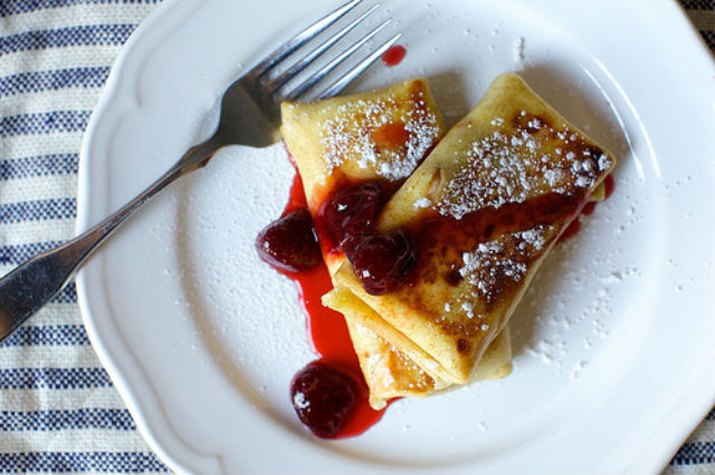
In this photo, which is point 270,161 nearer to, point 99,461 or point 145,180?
point 145,180

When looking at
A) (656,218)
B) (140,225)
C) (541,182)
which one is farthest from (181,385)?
(656,218)

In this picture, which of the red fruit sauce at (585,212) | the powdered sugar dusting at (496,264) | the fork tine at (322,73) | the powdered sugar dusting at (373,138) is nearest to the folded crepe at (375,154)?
the powdered sugar dusting at (373,138)

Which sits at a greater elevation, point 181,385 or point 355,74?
point 355,74

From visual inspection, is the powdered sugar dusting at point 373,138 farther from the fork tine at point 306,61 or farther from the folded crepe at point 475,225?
the fork tine at point 306,61

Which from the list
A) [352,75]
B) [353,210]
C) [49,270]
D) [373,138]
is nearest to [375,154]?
[373,138]

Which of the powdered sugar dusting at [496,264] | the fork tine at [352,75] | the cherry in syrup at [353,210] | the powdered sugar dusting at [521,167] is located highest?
the fork tine at [352,75]

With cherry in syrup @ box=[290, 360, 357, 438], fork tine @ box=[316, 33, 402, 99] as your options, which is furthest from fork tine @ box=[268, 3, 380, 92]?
cherry in syrup @ box=[290, 360, 357, 438]

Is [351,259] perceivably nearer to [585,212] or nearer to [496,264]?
[496,264]
